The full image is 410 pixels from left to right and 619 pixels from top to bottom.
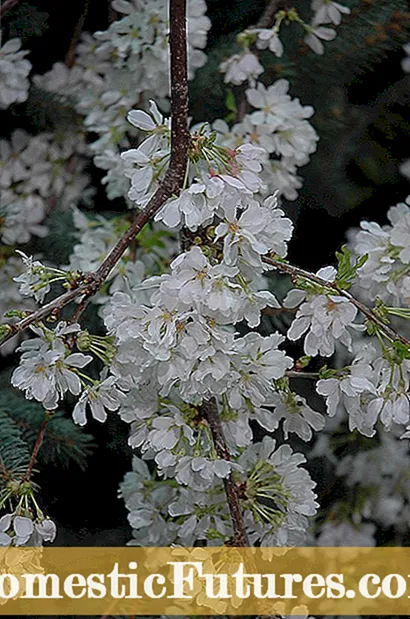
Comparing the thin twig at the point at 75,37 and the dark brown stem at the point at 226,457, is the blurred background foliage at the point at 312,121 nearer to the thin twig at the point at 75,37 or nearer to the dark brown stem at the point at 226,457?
the thin twig at the point at 75,37

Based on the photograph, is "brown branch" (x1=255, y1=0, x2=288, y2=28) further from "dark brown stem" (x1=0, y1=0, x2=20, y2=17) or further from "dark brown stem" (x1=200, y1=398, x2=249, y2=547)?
"dark brown stem" (x1=200, y1=398, x2=249, y2=547)

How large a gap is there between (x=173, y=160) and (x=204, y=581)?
287 mm

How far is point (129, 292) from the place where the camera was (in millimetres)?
689

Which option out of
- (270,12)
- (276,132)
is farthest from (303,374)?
(270,12)

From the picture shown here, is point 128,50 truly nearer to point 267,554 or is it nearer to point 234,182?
point 234,182

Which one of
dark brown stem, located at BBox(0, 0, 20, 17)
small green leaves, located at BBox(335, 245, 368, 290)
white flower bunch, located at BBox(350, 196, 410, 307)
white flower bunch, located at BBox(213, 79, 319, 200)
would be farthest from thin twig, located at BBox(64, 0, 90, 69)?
small green leaves, located at BBox(335, 245, 368, 290)

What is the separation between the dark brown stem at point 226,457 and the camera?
588mm

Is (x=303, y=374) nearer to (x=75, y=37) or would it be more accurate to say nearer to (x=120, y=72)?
(x=120, y=72)

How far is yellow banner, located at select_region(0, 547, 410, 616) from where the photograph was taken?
1.95 feet

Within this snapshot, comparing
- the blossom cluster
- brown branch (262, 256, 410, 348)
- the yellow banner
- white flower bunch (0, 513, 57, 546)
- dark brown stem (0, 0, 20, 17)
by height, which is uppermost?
dark brown stem (0, 0, 20, 17)

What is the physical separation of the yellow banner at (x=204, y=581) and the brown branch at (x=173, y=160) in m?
0.16

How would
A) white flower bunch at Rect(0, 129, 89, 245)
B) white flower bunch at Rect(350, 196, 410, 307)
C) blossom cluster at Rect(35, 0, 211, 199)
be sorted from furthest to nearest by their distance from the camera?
white flower bunch at Rect(0, 129, 89, 245) < blossom cluster at Rect(35, 0, 211, 199) < white flower bunch at Rect(350, 196, 410, 307)

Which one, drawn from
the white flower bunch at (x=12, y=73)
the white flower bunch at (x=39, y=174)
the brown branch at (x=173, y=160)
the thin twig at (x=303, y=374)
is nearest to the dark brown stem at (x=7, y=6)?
the white flower bunch at (x=12, y=73)

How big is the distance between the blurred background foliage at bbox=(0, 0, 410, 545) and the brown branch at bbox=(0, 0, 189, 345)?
0.85 ft
